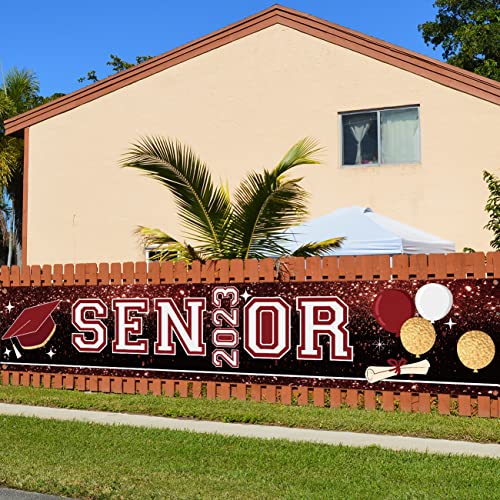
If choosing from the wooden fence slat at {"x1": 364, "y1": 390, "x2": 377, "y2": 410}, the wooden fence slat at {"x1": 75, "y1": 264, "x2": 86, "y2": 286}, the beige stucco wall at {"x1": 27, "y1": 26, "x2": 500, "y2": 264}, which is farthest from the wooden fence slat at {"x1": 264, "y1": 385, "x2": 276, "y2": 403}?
the beige stucco wall at {"x1": 27, "y1": 26, "x2": 500, "y2": 264}

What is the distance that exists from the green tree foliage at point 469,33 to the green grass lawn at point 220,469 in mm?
24331

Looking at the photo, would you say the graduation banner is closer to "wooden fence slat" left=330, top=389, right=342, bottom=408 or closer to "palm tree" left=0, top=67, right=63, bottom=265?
"wooden fence slat" left=330, top=389, right=342, bottom=408

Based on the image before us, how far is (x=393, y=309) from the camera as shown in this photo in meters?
9.98

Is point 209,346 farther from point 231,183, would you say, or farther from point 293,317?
point 231,183

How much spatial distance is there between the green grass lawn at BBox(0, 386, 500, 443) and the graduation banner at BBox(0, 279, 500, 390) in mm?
503

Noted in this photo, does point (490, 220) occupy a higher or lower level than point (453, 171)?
lower

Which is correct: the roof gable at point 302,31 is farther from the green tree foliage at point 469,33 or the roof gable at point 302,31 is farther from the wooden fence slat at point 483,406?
the green tree foliage at point 469,33

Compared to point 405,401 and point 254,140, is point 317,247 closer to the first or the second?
point 405,401

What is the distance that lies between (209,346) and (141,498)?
16.5 feet

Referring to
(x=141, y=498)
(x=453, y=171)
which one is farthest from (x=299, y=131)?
(x=141, y=498)

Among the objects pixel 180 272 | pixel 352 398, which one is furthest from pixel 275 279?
pixel 352 398

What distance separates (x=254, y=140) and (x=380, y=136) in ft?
9.02

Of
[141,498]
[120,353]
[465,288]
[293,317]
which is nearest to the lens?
[141,498]

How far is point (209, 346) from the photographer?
1113 cm
